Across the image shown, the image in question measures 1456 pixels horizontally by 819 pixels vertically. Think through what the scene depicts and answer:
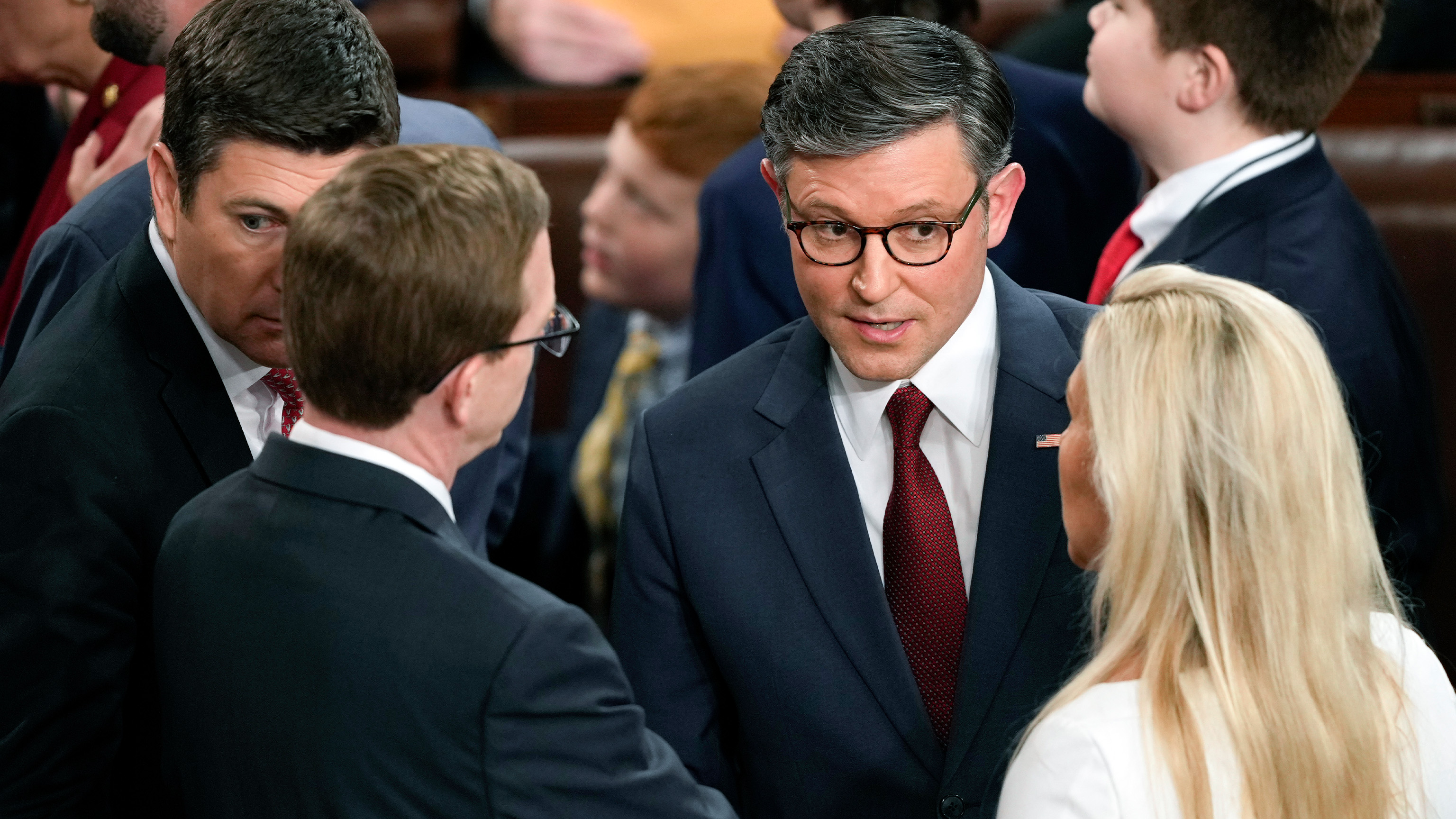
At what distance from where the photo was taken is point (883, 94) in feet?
5.27

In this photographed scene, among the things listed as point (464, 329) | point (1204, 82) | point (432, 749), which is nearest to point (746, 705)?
point (432, 749)

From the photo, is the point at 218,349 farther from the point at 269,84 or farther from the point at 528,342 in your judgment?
A: the point at 528,342

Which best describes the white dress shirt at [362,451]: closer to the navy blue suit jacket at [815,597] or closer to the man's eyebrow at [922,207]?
the navy blue suit jacket at [815,597]

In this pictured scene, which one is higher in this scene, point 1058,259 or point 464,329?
point 464,329

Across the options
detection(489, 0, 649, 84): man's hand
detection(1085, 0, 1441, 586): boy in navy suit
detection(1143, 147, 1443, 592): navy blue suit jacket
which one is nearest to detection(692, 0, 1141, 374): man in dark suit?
detection(1085, 0, 1441, 586): boy in navy suit

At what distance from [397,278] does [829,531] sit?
2.13 feet

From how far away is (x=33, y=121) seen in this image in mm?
3285

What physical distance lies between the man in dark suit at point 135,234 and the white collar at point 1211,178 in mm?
1119

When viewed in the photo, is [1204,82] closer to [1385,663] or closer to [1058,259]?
[1058,259]

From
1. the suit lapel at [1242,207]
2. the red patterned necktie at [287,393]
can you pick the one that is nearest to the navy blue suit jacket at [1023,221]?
the suit lapel at [1242,207]

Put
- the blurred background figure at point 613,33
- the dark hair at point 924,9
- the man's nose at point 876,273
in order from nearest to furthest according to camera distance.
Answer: the man's nose at point 876,273, the dark hair at point 924,9, the blurred background figure at point 613,33

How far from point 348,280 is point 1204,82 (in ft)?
5.49

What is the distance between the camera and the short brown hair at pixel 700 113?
3.25 metres

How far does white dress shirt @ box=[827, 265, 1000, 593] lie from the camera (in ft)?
5.64
